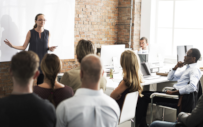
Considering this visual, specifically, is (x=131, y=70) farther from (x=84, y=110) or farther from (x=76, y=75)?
(x=84, y=110)

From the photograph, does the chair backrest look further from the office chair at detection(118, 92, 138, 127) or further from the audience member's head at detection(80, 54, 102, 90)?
the audience member's head at detection(80, 54, 102, 90)

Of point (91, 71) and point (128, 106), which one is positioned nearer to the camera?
point (91, 71)

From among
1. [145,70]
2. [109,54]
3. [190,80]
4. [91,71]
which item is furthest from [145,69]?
[91,71]

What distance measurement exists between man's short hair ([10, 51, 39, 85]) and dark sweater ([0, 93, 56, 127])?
97mm

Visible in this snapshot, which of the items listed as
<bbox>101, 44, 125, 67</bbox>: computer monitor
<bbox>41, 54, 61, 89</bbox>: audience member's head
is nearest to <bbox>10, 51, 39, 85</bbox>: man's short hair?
<bbox>41, 54, 61, 89</bbox>: audience member's head

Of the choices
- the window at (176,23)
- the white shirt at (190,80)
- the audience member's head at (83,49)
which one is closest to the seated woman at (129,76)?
the audience member's head at (83,49)

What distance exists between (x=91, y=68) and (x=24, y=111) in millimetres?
449

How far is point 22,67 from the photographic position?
1330mm

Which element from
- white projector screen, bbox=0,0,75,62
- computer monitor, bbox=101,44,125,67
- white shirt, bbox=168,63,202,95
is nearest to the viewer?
white shirt, bbox=168,63,202,95

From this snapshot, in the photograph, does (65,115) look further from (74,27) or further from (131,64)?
(74,27)

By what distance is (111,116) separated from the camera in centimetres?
153

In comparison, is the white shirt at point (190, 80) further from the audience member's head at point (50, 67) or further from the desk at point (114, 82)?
the audience member's head at point (50, 67)

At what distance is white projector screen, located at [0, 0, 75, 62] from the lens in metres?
4.38

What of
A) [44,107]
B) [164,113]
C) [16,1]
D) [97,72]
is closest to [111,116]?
[97,72]
